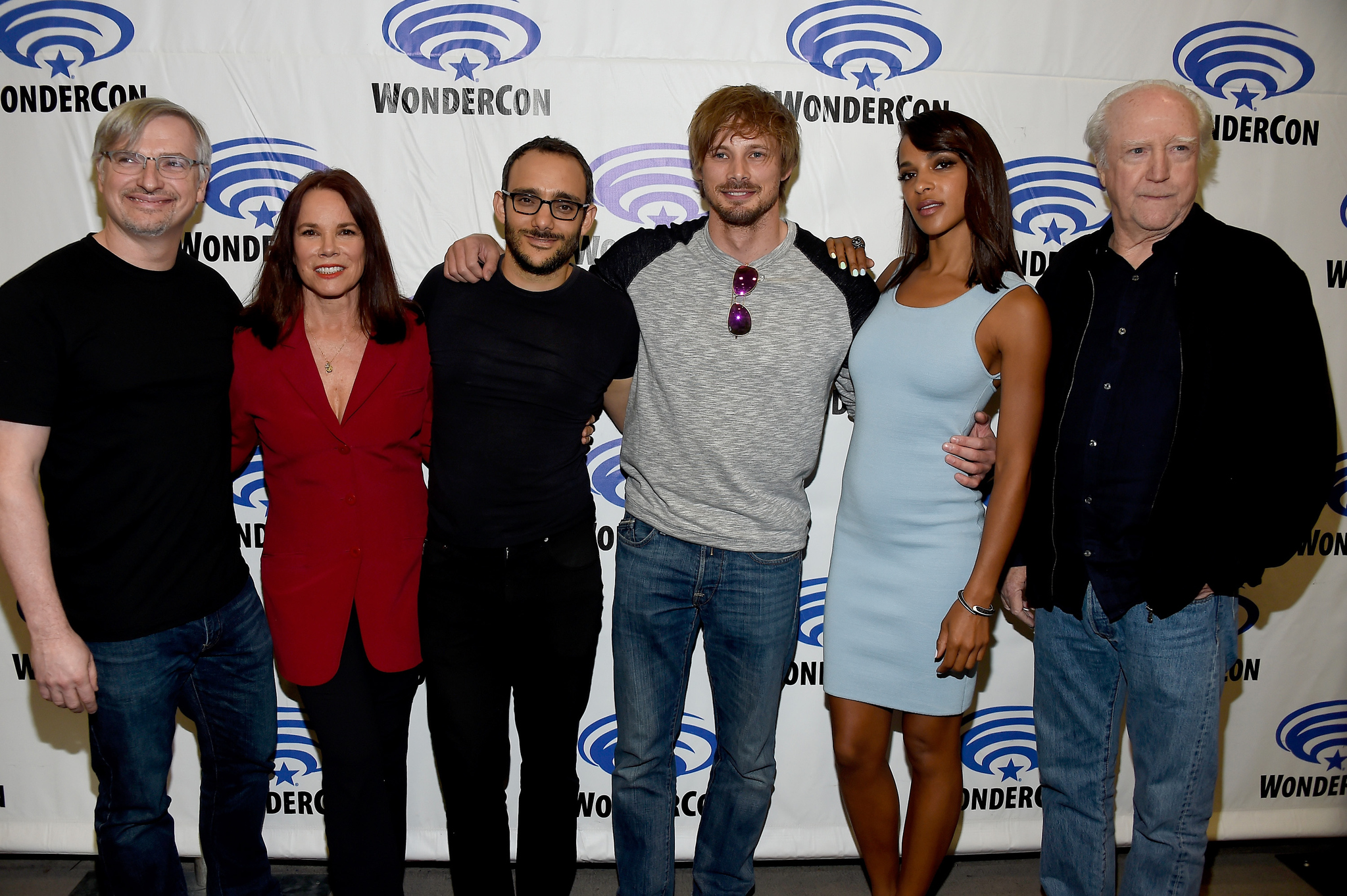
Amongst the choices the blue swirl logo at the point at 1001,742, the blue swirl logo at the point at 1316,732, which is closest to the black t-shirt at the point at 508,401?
the blue swirl logo at the point at 1001,742

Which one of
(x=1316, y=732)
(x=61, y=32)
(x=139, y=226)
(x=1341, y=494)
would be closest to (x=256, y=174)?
(x=61, y=32)

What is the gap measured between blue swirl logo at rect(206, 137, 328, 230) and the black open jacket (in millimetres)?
2481

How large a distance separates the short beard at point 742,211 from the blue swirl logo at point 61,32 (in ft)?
6.28

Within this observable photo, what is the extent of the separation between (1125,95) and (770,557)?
4.53 feet

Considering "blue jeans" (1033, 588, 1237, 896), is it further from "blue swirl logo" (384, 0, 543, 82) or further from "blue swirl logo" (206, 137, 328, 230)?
"blue swirl logo" (206, 137, 328, 230)

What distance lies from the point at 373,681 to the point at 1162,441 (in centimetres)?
196

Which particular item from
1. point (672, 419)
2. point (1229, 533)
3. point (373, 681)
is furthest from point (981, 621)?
point (373, 681)

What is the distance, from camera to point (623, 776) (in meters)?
2.15

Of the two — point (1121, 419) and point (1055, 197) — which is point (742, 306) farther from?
point (1055, 197)

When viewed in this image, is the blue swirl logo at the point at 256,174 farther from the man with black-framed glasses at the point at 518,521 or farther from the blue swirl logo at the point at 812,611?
the blue swirl logo at the point at 812,611

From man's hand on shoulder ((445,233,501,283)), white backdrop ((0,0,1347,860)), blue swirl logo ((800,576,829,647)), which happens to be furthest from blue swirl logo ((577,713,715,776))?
man's hand on shoulder ((445,233,501,283))

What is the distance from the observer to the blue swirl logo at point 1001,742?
111 inches

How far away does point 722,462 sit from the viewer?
2.01 meters

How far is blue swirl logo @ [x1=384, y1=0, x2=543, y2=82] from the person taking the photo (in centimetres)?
248
